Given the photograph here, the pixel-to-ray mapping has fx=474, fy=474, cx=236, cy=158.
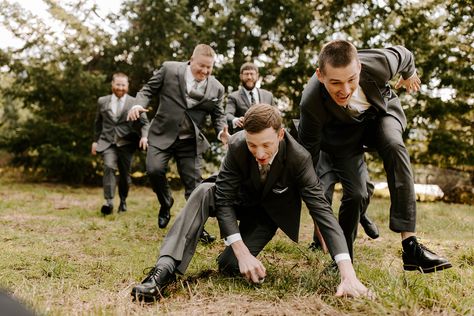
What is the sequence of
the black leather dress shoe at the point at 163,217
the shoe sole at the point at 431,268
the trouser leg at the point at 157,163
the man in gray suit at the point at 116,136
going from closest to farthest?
1. the shoe sole at the point at 431,268
2. the trouser leg at the point at 157,163
3. the black leather dress shoe at the point at 163,217
4. the man in gray suit at the point at 116,136

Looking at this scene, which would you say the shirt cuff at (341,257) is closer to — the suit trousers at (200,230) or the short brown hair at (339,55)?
the suit trousers at (200,230)

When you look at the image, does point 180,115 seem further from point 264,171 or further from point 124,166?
point 124,166

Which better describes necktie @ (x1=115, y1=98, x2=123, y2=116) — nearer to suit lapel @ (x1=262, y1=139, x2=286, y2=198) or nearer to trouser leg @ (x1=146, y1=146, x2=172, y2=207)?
trouser leg @ (x1=146, y1=146, x2=172, y2=207)

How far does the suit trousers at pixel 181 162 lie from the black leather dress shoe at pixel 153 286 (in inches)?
101

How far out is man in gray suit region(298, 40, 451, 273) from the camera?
10.4 feet

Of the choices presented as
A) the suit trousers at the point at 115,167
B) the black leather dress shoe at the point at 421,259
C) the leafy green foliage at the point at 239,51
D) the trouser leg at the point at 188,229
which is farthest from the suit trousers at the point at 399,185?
the leafy green foliage at the point at 239,51

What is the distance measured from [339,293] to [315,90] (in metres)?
1.45

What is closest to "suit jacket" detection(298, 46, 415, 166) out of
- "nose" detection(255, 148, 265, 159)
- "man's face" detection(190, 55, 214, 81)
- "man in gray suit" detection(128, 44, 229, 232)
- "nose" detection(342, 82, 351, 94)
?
"nose" detection(342, 82, 351, 94)

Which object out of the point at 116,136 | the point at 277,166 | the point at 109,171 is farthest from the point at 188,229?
the point at 116,136

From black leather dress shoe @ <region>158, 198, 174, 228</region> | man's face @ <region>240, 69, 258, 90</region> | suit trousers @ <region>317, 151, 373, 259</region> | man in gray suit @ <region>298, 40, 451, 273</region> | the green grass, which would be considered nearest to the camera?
the green grass

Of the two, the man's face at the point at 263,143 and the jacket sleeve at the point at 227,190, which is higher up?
the man's face at the point at 263,143

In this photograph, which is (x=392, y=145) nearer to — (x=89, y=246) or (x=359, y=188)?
(x=359, y=188)

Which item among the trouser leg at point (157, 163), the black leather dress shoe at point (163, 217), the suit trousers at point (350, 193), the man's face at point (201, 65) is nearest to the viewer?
the suit trousers at point (350, 193)

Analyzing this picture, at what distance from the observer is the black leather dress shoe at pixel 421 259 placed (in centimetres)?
309
